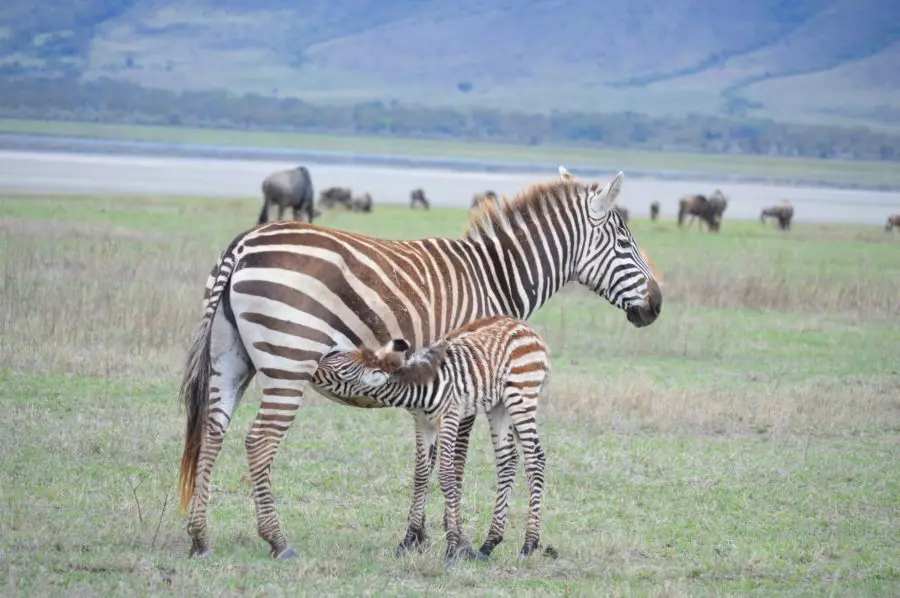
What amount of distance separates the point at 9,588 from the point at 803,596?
4.46 metres

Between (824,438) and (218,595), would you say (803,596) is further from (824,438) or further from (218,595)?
(824,438)

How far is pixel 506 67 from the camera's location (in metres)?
169

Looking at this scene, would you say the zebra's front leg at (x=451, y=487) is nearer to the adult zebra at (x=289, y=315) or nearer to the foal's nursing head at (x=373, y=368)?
the foal's nursing head at (x=373, y=368)

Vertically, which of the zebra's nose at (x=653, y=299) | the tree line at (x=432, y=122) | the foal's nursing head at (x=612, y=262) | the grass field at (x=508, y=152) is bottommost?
the zebra's nose at (x=653, y=299)

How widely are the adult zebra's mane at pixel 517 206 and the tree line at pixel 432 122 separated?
108245 mm

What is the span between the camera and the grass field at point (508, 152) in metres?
95.7

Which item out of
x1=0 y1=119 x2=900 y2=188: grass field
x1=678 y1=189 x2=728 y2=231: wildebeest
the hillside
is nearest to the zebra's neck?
x1=678 y1=189 x2=728 y2=231: wildebeest

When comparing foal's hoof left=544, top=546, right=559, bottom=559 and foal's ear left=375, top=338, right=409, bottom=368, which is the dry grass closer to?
foal's hoof left=544, top=546, right=559, bottom=559

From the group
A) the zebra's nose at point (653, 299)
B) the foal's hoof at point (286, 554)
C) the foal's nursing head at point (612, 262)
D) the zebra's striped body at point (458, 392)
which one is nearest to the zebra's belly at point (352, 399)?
the zebra's striped body at point (458, 392)

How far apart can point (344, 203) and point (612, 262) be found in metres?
34.2

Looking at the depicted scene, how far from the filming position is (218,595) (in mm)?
6945

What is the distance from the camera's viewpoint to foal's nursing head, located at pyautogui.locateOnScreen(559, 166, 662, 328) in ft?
30.6

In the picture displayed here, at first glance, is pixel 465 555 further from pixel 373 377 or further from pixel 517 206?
pixel 517 206

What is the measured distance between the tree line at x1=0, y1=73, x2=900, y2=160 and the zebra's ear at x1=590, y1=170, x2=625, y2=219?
108 meters
